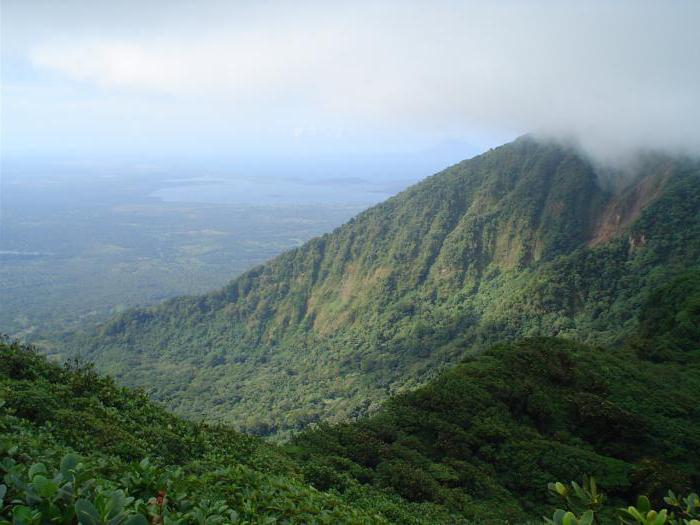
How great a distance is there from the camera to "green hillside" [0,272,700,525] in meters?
5.84

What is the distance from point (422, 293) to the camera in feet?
265

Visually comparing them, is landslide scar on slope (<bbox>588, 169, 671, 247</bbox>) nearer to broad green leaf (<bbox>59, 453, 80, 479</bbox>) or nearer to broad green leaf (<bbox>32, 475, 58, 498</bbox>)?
broad green leaf (<bbox>59, 453, 80, 479</bbox>)

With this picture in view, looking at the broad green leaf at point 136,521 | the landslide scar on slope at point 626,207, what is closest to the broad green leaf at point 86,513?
the broad green leaf at point 136,521

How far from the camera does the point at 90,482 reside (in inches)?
129

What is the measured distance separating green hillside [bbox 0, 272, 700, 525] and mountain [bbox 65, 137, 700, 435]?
24120 millimetres

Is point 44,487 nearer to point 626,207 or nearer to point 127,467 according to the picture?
point 127,467

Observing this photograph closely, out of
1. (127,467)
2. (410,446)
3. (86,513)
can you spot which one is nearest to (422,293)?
(410,446)

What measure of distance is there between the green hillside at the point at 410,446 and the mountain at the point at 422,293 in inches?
950

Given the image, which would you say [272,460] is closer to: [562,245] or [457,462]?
[457,462]

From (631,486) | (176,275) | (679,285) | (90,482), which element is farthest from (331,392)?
(176,275)

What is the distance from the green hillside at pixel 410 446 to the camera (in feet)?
19.1

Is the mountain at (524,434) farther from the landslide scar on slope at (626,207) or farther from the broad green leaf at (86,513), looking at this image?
the landslide scar on slope at (626,207)

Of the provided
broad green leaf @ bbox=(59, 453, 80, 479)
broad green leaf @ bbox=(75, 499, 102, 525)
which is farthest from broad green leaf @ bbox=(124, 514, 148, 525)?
broad green leaf @ bbox=(59, 453, 80, 479)

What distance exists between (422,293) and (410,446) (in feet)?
207
